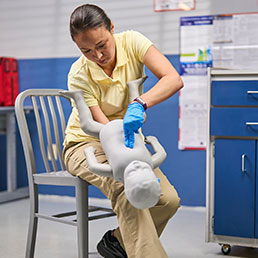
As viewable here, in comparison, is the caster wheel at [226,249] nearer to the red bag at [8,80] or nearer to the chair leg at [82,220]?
the chair leg at [82,220]

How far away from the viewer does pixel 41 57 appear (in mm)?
3846

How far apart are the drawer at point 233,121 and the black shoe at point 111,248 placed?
73cm

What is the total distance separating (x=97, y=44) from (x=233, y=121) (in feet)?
2.94

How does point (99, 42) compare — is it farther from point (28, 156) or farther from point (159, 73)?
point (28, 156)

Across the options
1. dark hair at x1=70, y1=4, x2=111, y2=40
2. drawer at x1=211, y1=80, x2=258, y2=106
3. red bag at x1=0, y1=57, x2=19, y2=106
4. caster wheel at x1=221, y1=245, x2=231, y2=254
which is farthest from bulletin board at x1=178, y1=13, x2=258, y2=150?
dark hair at x1=70, y1=4, x2=111, y2=40

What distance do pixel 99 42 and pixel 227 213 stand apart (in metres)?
1.12

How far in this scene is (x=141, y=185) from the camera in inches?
54.6

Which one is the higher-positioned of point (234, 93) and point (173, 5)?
point (173, 5)

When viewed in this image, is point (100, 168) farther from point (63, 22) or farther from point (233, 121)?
point (63, 22)

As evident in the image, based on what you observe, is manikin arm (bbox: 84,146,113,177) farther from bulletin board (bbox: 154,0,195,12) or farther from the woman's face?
bulletin board (bbox: 154,0,195,12)

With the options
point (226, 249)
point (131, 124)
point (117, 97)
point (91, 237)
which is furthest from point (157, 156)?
point (91, 237)

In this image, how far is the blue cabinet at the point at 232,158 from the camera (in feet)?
7.64

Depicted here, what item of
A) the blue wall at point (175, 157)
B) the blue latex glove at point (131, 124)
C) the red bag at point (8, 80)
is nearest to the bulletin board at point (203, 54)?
the blue wall at point (175, 157)

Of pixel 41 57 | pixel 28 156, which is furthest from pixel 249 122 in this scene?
pixel 41 57
